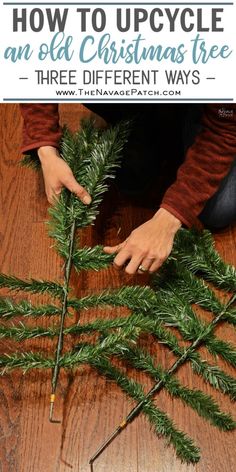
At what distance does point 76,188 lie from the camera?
111cm

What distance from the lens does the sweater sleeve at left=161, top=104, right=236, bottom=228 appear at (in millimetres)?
1018

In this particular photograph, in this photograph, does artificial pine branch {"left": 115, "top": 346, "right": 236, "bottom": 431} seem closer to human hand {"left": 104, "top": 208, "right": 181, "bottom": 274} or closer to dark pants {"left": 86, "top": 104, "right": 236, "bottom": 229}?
human hand {"left": 104, "top": 208, "right": 181, "bottom": 274}

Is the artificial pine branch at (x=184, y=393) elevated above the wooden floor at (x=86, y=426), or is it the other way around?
the artificial pine branch at (x=184, y=393)

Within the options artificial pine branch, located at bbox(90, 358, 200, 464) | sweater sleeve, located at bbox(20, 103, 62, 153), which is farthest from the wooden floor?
sweater sleeve, located at bbox(20, 103, 62, 153)

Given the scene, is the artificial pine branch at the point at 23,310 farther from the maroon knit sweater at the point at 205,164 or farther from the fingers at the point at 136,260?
the maroon knit sweater at the point at 205,164

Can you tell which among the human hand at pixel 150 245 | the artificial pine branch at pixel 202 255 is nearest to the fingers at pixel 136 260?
the human hand at pixel 150 245

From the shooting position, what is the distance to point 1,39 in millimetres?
1084

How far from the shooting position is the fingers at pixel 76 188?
1109 millimetres

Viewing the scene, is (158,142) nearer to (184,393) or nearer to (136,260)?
(136,260)

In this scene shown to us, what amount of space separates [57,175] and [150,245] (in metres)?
0.23

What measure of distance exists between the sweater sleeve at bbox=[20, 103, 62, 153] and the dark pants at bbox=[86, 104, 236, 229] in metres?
0.14

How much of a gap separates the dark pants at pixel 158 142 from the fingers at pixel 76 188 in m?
0.19

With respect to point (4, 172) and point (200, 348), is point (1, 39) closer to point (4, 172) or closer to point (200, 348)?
point (4, 172)

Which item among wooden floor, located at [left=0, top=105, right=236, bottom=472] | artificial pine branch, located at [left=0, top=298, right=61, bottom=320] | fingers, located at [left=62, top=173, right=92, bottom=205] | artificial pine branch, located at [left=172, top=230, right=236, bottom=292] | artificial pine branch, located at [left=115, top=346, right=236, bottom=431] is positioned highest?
fingers, located at [left=62, top=173, right=92, bottom=205]
